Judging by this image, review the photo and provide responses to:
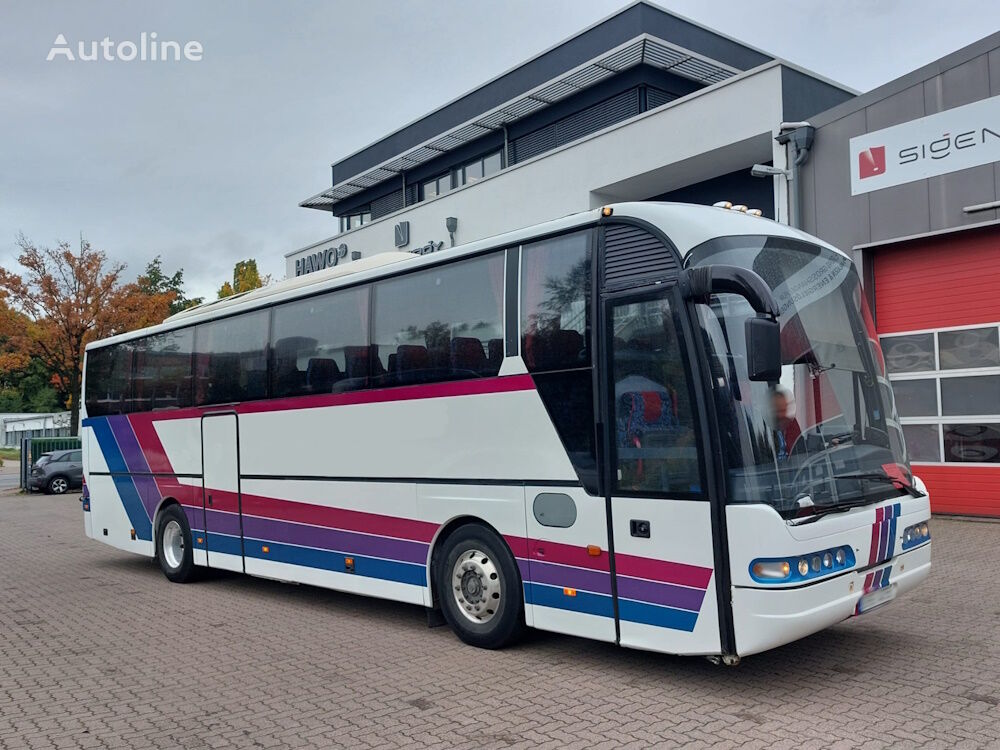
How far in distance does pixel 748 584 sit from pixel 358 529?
164 inches

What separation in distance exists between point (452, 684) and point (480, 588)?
1.08m

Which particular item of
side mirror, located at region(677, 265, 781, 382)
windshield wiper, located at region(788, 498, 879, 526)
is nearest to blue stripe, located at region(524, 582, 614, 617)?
windshield wiper, located at region(788, 498, 879, 526)

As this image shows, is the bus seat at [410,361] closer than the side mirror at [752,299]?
No

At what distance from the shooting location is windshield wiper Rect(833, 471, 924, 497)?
19.4ft

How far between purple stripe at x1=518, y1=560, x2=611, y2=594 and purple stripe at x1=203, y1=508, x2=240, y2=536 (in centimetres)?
463

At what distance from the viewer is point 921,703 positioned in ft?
17.7

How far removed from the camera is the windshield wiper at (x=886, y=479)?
5.90 metres

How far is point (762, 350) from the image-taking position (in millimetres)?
5273

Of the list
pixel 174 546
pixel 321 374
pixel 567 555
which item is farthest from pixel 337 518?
pixel 174 546

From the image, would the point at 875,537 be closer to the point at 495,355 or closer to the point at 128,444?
the point at 495,355

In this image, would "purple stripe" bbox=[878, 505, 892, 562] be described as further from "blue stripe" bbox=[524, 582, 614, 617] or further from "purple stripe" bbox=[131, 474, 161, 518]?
"purple stripe" bbox=[131, 474, 161, 518]

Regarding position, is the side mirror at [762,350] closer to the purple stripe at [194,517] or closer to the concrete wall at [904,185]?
the purple stripe at [194,517]

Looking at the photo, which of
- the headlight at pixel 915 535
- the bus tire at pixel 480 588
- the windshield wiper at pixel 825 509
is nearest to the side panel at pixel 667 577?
the windshield wiper at pixel 825 509

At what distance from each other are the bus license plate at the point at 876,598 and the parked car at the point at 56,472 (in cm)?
2870
